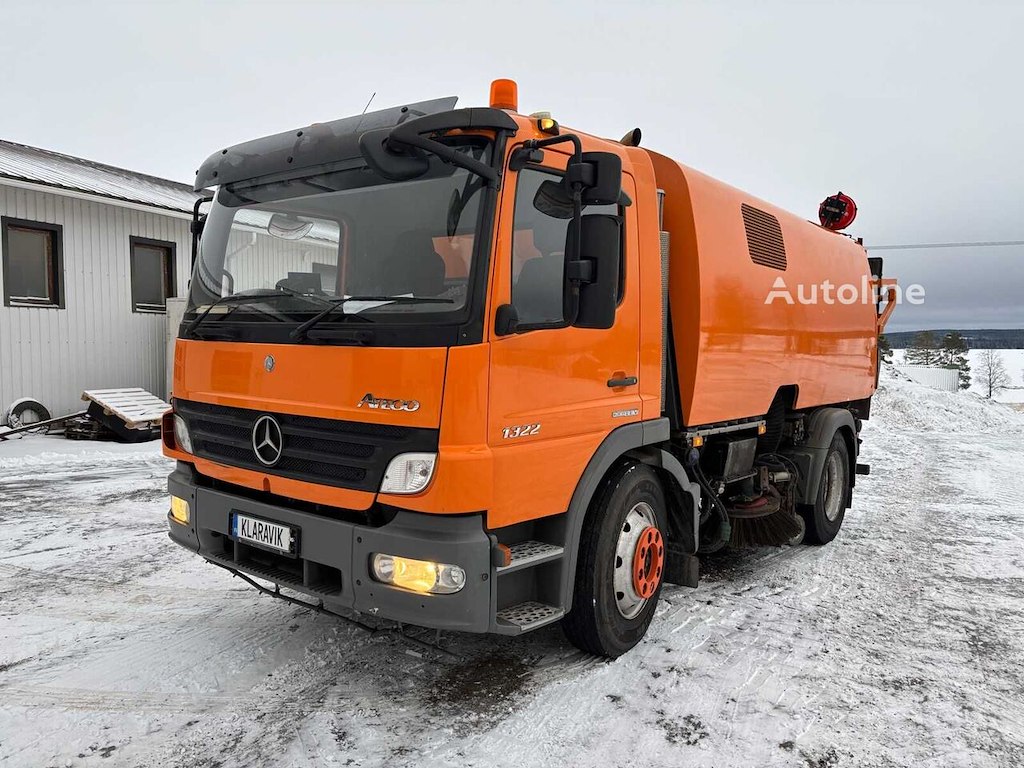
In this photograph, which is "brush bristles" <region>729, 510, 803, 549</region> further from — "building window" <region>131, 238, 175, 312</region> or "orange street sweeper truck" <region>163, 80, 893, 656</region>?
"building window" <region>131, 238, 175, 312</region>

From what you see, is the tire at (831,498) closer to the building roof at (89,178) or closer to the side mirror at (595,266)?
the side mirror at (595,266)

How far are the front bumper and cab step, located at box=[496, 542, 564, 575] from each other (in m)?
0.13

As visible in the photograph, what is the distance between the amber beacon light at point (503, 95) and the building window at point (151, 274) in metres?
11.6

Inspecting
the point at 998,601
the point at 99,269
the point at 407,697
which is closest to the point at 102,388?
the point at 99,269

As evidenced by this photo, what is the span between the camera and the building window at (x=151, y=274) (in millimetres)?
13312

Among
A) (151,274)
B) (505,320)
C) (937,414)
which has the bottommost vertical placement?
(937,414)

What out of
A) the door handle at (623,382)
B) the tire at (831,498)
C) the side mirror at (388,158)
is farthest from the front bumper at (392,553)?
the tire at (831,498)

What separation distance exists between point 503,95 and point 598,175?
65 centimetres

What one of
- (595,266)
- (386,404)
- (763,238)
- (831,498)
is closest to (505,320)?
(595,266)

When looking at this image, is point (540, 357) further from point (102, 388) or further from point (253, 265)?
point (102, 388)

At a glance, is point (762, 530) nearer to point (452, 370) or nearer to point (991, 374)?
point (452, 370)

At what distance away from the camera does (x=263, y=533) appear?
11.3 feet

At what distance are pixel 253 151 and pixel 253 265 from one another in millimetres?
586

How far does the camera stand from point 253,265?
12.6 feet
